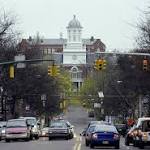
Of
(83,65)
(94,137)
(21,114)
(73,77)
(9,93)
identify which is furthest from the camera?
(73,77)

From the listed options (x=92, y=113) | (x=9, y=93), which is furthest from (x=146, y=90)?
(x=92, y=113)

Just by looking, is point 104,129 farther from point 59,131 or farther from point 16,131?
point 59,131

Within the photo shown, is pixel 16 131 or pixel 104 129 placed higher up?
pixel 104 129

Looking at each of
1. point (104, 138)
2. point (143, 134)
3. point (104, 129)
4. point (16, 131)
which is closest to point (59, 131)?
point (16, 131)

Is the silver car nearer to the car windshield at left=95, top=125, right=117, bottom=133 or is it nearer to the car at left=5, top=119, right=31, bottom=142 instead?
the car at left=5, top=119, right=31, bottom=142

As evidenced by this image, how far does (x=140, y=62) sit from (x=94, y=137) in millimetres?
32398

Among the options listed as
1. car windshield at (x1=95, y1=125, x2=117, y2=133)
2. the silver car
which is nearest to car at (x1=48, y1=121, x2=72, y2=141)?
the silver car

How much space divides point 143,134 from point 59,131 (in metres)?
16.3

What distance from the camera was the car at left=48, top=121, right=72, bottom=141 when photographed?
59281 millimetres

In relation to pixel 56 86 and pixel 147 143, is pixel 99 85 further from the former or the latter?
pixel 147 143

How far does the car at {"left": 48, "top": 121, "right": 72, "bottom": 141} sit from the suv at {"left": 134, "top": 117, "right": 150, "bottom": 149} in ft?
45.4

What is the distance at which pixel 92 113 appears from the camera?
157 metres

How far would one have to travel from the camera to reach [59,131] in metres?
59.6

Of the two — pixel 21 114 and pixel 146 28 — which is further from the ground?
pixel 146 28
